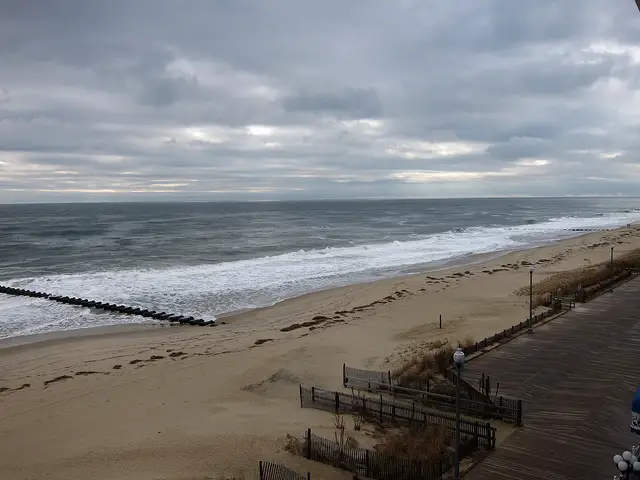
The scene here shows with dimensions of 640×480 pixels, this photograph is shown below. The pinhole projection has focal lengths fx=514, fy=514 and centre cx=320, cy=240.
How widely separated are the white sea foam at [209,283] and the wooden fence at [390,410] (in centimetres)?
1625

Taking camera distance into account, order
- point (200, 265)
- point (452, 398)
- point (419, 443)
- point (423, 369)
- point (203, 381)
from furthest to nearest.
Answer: point (200, 265) → point (203, 381) → point (423, 369) → point (452, 398) → point (419, 443)

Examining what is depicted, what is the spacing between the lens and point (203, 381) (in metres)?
20.0

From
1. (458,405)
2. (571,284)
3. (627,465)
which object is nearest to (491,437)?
(458,405)

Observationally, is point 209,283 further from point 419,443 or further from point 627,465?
point 627,465

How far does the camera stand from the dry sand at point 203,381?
13.9m

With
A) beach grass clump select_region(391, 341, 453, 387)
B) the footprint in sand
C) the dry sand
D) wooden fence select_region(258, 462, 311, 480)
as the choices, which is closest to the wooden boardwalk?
beach grass clump select_region(391, 341, 453, 387)

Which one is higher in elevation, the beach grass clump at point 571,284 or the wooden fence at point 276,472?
the beach grass clump at point 571,284

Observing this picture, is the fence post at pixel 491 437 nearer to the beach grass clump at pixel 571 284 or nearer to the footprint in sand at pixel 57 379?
the beach grass clump at pixel 571 284

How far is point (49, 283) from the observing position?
43.8 meters

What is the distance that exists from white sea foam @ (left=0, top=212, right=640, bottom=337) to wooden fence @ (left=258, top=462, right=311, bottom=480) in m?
20.2

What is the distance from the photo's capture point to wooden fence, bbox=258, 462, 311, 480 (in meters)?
11.6

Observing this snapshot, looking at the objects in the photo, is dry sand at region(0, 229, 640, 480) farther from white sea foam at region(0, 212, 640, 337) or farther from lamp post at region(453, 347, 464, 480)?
white sea foam at region(0, 212, 640, 337)

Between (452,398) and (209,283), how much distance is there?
30.1 meters

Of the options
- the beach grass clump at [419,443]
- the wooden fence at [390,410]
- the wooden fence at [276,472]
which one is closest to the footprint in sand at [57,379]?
the wooden fence at [390,410]
